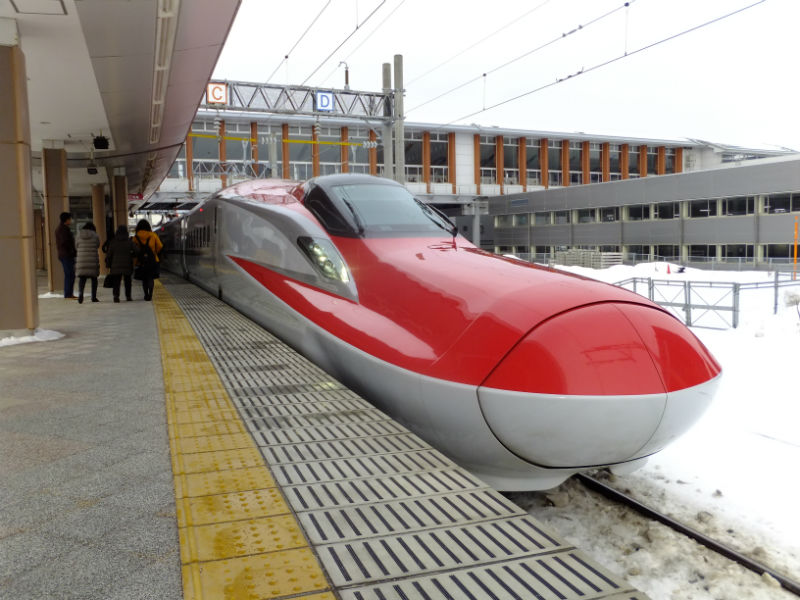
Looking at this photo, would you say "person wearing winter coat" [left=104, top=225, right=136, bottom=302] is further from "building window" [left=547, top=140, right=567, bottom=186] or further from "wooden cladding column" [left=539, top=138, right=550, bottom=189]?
"building window" [left=547, top=140, right=567, bottom=186]

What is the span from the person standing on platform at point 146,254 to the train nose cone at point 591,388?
9.46m

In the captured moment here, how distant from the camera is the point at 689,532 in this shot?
13.2 ft

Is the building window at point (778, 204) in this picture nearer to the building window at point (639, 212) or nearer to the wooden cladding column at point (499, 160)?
the building window at point (639, 212)

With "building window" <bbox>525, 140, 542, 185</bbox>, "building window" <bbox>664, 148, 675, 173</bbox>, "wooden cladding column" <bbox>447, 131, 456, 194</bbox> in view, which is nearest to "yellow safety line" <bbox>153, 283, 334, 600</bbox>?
"wooden cladding column" <bbox>447, 131, 456, 194</bbox>

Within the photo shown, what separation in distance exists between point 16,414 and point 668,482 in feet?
15.6

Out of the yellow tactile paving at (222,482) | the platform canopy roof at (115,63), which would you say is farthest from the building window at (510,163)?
the yellow tactile paving at (222,482)

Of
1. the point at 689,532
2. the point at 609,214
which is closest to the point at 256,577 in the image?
the point at 689,532

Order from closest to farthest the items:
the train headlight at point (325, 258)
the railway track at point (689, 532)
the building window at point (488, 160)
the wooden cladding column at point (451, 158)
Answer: the railway track at point (689, 532) → the train headlight at point (325, 258) → the wooden cladding column at point (451, 158) → the building window at point (488, 160)

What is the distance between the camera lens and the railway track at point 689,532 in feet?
11.6

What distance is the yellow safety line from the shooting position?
212 centimetres

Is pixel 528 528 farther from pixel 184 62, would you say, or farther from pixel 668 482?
pixel 184 62

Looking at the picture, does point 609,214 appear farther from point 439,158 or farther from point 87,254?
point 87,254

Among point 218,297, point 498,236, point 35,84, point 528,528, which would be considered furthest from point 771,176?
point 528,528

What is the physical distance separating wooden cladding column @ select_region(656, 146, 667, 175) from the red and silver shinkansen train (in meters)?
53.6
